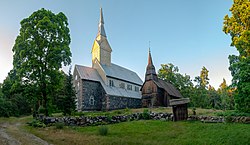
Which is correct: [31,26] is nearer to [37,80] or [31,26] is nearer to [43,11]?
[43,11]

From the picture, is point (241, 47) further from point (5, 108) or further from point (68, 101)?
point (5, 108)

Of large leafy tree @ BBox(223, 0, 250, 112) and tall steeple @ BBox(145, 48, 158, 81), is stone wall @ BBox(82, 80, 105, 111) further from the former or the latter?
large leafy tree @ BBox(223, 0, 250, 112)

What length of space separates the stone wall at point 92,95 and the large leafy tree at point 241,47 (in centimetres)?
2130

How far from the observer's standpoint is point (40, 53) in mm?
23797

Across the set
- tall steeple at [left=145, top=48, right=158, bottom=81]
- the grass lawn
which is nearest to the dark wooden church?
tall steeple at [left=145, top=48, right=158, bottom=81]

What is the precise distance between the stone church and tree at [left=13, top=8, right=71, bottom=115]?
9.03 meters

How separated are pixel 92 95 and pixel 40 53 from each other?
43.2 ft

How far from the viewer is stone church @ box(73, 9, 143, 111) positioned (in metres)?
34.1

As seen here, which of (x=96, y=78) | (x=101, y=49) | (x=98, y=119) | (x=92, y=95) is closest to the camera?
(x=98, y=119)

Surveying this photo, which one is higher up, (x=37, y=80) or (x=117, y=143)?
(x=37, y=80)

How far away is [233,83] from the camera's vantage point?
16078 mm

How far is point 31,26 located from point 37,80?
6236 millimetres

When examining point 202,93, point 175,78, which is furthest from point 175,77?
point 202,93

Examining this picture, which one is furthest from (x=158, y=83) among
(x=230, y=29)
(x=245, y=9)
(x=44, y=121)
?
(x=44, y=121)
